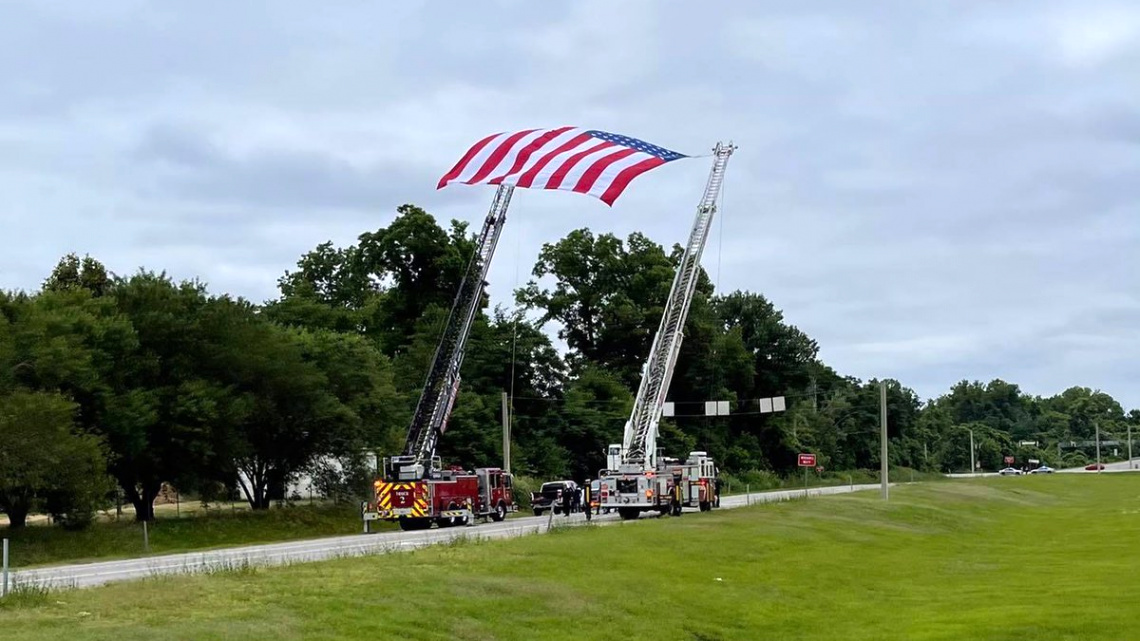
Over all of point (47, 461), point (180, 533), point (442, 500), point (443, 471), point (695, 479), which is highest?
point (47, 461)

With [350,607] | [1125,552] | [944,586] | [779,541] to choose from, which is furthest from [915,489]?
[350,607]

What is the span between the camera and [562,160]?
4456 centimetres

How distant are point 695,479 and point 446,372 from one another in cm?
1174

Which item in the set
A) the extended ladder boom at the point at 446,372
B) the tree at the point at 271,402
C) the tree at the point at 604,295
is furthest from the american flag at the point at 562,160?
the tree at the point at 604,295

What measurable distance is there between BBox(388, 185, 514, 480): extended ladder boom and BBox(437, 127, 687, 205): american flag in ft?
30.0

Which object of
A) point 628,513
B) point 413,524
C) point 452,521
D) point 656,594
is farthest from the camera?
point 452,521

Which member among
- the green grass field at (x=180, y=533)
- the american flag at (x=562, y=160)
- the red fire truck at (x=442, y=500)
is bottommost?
the green grass field at (x=180, y=533)

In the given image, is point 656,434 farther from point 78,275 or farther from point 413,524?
point 78,275

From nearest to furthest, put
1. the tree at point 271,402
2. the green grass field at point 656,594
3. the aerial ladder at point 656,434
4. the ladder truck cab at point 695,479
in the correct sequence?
1. the green grass field at point 656,594
2. the aerial ladder at point 656,434
3. the ladder truck cab at point 695,479
4. the tree at point 271,402

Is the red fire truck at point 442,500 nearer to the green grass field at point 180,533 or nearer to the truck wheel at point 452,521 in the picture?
the truck wheel at point 452,521

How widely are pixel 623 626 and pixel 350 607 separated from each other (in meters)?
5.26

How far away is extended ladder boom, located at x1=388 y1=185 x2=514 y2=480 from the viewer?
182 feet

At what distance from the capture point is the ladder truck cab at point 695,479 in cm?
5678

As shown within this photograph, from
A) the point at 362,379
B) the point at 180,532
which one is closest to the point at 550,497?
the point at 362,379
